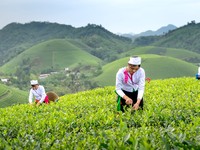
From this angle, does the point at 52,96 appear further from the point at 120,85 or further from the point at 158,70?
the point at 158,70

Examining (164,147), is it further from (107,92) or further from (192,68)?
(192,68)

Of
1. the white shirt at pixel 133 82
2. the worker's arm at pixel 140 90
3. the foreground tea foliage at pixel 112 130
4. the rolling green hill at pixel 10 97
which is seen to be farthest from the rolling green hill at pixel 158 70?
the foreground tea foliage at pixel 112 130

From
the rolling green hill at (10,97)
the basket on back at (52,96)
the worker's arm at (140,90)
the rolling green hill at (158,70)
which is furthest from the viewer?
the rolling green hill at (158,70)

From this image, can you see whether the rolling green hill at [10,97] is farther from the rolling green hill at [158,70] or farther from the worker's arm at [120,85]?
the worker's arm at [120,85]

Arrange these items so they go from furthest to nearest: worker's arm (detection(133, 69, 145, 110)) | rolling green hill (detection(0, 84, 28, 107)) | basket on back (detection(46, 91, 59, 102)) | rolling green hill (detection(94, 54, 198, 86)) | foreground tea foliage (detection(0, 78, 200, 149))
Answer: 1. rolling green hill (detection(94, 54, 198, 86))
2. rolling green hill (detection(0, 84, 28, 107))
3. basket on back (detection(46, 91, 59, 102))
4. worker's arm (detection(133, 69, 145, 110))
5. foreground tea foliage (detection(0, 78, 200, 149))

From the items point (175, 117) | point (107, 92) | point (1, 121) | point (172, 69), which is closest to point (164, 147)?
point (175, 117)

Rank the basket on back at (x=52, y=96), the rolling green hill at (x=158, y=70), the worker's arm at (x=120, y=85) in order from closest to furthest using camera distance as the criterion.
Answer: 1. the worker's arm at (x=120, y=85)
2. the basket on back at (x=52, y=96)
3. the rolling green hill at (x=158, y=70)

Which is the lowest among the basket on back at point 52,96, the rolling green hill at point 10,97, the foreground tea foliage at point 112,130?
the rolling green hill at point 10,97

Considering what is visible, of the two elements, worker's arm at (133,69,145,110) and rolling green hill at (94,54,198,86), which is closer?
worker's arm at (133,69,145,110)

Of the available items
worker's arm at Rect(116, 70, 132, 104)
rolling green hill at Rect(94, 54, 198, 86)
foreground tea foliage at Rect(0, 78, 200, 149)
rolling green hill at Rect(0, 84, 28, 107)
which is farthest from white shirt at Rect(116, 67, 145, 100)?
rolling green hill at Rect(94, 54, 198, 86)

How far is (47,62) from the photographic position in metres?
191

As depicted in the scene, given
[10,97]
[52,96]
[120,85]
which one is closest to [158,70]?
[10,97]

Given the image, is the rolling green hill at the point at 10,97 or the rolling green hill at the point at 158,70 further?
the rolling green hill at the point at 158,70

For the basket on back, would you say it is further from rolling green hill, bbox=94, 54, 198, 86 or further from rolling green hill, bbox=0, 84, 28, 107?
rolling green hill, bbox=94, 54, 198, 86
